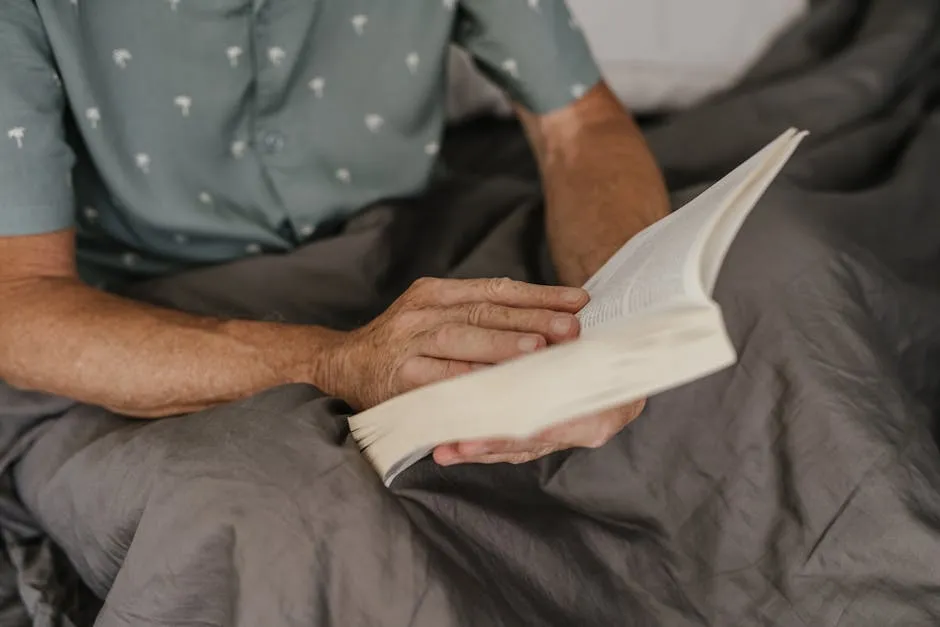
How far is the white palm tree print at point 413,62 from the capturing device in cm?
89

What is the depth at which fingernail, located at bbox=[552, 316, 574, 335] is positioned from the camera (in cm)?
54

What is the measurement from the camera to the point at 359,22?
2.84 feet

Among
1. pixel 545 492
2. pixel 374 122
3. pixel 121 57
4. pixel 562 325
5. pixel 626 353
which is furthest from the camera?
pixel 374 122

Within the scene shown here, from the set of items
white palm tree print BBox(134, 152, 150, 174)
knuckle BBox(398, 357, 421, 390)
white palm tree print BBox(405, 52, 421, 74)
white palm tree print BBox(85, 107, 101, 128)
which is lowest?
knuckle BBox(398, 357, 421, 390)

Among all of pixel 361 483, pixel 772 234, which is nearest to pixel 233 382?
pixel 361 483

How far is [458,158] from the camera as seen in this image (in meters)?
1.20

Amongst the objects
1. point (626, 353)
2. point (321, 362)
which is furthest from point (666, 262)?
point (321, 362)

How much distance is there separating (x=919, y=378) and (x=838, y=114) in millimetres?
328

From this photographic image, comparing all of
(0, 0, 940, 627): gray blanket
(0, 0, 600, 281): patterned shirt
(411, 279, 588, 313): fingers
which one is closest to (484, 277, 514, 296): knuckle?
(411, 279, 588, 313): fingers

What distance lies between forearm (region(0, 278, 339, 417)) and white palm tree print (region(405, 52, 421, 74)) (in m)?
0.30

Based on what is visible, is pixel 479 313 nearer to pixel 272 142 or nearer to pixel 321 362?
pixel 321 362

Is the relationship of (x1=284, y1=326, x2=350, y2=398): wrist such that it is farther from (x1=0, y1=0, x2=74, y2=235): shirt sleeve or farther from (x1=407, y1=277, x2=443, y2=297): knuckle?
(x1=0, y1=0, x2=74, y2=235): shirt sleeve

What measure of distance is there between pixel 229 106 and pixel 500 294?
370 mm

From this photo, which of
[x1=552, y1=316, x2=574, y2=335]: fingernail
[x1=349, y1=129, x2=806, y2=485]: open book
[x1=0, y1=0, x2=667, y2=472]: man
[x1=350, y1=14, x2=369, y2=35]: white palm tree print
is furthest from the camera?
[x1=350, y1=14, x2=369, y2=35]: white palm tree print
